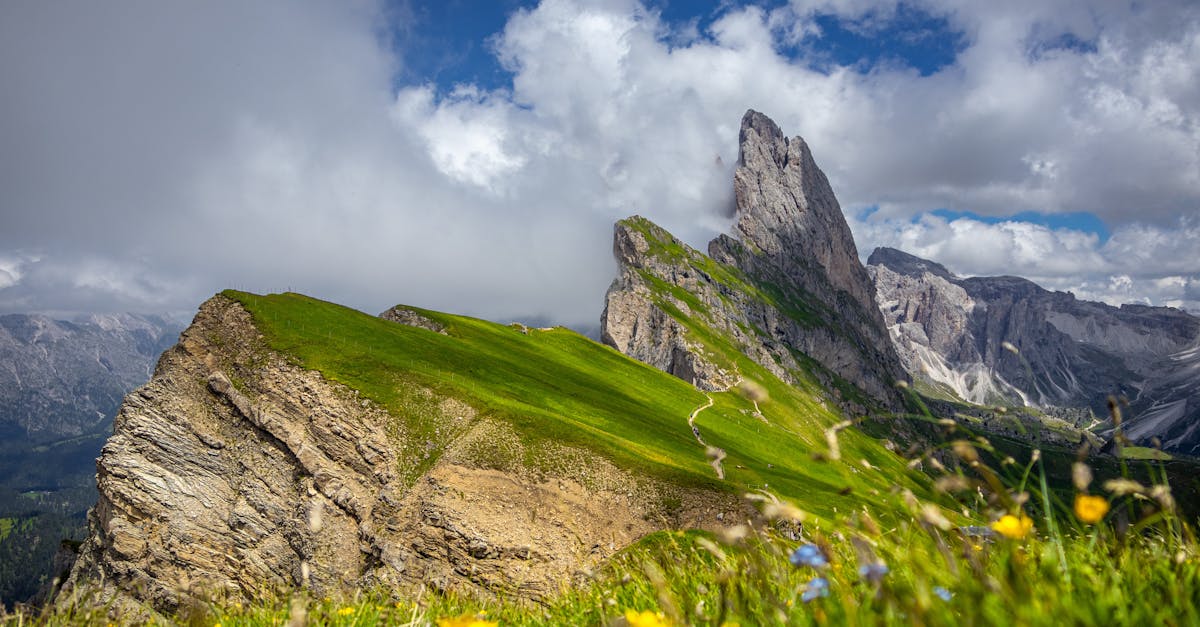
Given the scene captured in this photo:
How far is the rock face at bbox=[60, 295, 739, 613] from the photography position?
128ft

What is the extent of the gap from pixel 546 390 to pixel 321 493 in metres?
28.7

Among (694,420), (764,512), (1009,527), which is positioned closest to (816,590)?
(764,512)

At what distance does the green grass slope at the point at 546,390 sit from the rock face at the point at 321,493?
206 centimetres

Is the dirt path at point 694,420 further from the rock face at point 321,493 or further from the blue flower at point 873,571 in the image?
the blue flower at point 873,571

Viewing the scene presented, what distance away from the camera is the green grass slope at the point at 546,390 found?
159ft

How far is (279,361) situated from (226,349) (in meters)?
5.36

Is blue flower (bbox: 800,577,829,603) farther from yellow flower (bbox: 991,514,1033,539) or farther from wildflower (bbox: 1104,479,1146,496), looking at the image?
wildflower (bbox: 1104,479,1146,496)

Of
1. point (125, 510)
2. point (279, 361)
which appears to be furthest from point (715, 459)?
point (279, 361)

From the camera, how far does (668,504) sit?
144 ft

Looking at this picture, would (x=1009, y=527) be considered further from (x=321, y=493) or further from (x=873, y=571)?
(x=321, y=493)

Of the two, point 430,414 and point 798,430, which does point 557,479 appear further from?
point 798,430

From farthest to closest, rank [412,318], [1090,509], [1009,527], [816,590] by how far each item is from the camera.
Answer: [412,318] < [816,590] < [1009,527] < [1090,509]

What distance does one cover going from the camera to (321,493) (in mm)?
43375

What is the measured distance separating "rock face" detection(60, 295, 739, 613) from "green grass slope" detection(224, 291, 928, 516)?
6.75 feet
